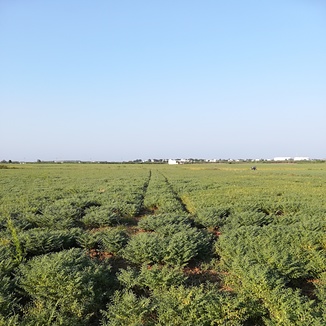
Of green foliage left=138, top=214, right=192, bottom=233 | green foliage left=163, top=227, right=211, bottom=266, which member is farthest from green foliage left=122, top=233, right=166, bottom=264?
green foliage left=138, top=214, right=192, bottom=233

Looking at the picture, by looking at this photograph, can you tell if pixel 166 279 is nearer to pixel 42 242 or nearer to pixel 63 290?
pixel 63 290

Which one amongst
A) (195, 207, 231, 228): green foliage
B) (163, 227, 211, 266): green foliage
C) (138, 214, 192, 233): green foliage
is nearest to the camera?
(163, 227, 211, 266): green foliage

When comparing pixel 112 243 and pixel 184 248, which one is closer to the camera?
pixel 184 248

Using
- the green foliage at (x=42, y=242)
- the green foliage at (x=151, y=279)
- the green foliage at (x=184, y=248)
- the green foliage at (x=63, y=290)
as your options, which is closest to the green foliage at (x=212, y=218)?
the green foliage at (x=184, y=248)

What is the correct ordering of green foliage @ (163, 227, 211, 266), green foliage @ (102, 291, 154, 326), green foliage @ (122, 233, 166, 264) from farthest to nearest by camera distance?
green foliage @ (122, 233, 166, 264) < green foliage @ (163, 227, 211, 266) < green foliage @ (102, 291, 154, 326)

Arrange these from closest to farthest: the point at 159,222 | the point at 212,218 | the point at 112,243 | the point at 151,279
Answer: the point at 151,279
the point at 112,243
the point at 159,222
the point at 212,218

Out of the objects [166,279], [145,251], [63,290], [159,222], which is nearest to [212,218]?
[159,222]

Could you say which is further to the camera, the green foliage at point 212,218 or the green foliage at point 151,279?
the green foliage at point 212,218

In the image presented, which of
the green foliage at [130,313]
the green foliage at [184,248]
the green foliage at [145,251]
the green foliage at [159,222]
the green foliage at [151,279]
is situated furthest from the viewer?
the green foliage at [159,222]

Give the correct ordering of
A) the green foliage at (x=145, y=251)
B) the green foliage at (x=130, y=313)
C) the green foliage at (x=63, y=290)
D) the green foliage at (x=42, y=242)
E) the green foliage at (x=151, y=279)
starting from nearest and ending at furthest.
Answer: the green foliage at (x=130, y=313) → the green foliage at (x=63, y=290) → the green foliage at (x=151, y=279) → the green foliage at (x=145, y=251) → the green foliage at (x=42, y=242)

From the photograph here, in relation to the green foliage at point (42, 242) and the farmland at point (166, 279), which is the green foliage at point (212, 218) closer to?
the farmland at point (166, 279)

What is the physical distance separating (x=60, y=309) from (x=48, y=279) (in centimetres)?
72

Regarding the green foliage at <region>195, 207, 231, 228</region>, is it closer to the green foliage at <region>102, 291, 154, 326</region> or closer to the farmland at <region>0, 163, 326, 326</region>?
the farmland at <region>0, 163, 326, 326</region>

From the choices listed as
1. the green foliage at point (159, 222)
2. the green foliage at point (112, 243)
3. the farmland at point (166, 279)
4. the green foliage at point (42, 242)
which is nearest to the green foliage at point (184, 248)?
the farmland at point (166, 279)
